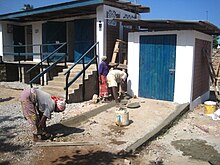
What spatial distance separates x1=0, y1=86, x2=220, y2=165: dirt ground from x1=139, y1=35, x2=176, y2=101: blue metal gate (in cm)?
226

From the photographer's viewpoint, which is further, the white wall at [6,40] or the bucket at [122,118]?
the white wall at [6,40]

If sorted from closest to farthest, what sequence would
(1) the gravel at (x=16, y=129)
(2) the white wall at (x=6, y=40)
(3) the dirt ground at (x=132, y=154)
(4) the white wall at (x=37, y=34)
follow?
1. (3) the dirt ground at (x=132, y=154)
2. (1) the gravel at (x=16, y=129)
3. (4) the white wall at (x=37, y=34)
4. (2) the white wall at (x=6, y=40)

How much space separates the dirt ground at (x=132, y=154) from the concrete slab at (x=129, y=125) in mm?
217

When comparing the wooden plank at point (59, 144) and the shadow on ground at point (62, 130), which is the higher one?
the shadow on ground at point (62, 130)

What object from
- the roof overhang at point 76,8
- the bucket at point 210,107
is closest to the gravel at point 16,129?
the bucket at point 210,107

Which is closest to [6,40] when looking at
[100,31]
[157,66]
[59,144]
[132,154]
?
[100,31]

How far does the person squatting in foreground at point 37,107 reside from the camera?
203 inches

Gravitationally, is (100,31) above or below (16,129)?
above

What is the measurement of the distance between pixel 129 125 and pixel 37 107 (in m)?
2.45

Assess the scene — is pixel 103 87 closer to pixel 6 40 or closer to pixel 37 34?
pixel 37 34

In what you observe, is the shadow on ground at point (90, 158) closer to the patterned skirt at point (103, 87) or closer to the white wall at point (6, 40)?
the patterned skirt at point (103, 87)

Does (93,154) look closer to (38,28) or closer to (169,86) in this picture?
(169,86)

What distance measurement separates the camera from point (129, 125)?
640 centimetres

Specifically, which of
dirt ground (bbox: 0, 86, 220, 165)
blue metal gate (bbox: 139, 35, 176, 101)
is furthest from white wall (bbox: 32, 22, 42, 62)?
dirt ground (bbox: 0, 86, 220, 165)
